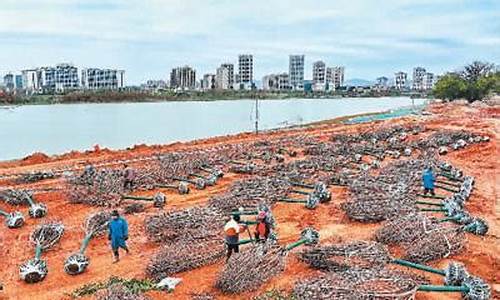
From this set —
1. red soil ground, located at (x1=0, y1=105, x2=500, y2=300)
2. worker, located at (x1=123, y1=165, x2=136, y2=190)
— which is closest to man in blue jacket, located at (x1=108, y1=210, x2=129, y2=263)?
red soil ground, located at (x1=0, y1=105, x2=500, y2=300)

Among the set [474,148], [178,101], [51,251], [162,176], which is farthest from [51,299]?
[178,101]

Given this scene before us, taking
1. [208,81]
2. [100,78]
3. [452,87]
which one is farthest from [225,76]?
[452,87]

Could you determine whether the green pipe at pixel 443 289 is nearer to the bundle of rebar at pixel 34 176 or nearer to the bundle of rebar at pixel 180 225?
the bundle of rebar at pixel 180 225

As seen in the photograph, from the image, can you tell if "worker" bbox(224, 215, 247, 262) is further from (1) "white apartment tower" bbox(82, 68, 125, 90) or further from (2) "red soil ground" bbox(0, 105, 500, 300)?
(1) "white apartment tower" bbox(82, 68, 125, 90)

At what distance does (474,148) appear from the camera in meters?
28.7

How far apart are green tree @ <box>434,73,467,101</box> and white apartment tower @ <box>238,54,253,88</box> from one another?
98408 millimetres

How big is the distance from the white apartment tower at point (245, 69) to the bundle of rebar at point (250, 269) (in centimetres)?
16224

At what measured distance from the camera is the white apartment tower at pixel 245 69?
176 m

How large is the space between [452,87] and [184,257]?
70065 millimetres

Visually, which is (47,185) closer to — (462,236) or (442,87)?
(462,236)

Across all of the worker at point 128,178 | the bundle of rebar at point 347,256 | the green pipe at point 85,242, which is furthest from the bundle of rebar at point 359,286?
the worker at point 128,178

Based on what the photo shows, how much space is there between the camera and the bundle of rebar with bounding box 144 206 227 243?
13.1 meters

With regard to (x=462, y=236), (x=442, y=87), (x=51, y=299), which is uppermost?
(x=442, y=87)

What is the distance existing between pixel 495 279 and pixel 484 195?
7.97 metres
